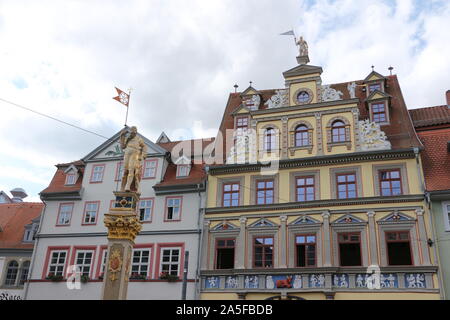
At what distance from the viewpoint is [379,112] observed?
25.0 meters

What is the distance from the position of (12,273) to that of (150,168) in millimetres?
10999

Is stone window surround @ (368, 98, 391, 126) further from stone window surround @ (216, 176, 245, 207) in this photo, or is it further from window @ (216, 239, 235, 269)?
window @ (216, 239, 235, 269)

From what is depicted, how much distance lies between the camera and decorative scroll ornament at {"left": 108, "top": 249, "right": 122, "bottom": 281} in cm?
1311

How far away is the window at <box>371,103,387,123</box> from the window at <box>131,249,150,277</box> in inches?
561

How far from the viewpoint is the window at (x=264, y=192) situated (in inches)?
963

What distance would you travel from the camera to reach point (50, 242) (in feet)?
89.6

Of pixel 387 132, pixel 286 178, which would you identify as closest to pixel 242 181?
pixel 286 178

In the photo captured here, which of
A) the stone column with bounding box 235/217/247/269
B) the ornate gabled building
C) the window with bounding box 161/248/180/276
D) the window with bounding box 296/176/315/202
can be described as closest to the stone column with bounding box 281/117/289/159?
the ornate gabled building

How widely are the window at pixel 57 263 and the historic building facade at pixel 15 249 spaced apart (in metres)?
2.02
